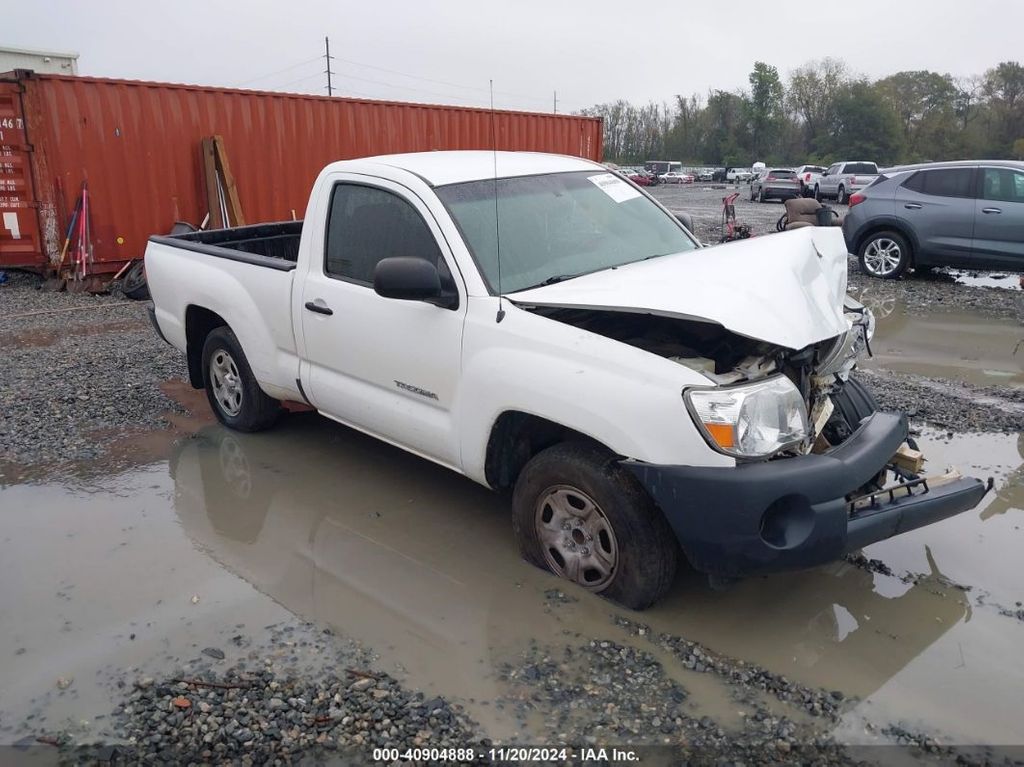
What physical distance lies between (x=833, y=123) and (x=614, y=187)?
75.5 m

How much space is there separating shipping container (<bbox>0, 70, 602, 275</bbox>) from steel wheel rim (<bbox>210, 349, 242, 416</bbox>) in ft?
22.4

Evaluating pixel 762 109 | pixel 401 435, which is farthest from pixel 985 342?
pixel 762 109

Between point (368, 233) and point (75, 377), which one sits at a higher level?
point (368, 233)

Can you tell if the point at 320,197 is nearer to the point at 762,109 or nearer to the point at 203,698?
the point at 203,698

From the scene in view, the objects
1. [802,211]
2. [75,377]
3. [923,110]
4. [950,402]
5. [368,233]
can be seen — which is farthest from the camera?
[923,110]

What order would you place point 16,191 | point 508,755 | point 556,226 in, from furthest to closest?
point 16,191 → point 556,226 → point 508,755

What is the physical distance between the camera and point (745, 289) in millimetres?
3438

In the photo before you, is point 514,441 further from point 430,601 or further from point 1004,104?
point 1004,104

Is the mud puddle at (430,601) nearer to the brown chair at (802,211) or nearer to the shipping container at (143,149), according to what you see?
the brown chair at (802,211)

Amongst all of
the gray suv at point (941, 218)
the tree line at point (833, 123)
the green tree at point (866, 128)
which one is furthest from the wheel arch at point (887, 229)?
the green tree at point (866, 128)

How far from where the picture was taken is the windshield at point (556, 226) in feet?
13.3

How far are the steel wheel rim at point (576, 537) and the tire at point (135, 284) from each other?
349 inches

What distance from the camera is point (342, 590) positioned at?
3.80 metres

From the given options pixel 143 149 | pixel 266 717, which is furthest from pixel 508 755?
pixel 143 149
